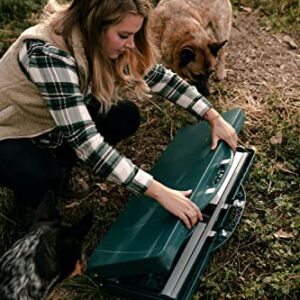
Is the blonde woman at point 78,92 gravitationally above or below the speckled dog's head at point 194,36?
above

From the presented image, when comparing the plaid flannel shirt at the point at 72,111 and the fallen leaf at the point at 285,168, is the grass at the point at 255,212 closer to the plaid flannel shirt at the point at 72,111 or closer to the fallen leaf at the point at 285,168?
the fallen leaf at the point at 285,168

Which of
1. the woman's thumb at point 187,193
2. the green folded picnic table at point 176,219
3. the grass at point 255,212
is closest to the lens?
the green folded picnic table at point 176,219

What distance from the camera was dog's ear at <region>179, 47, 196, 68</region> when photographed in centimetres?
466

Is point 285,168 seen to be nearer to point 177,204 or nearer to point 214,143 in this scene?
point 214,143

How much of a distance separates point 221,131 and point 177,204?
0.66 metres

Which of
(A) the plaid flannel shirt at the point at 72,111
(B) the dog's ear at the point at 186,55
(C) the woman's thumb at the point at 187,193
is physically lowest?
(B) the dog's ear at the point at 186,55

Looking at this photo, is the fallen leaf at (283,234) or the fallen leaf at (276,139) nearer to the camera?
the fallen leaf at (283,234)

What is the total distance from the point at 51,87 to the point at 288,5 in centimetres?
335

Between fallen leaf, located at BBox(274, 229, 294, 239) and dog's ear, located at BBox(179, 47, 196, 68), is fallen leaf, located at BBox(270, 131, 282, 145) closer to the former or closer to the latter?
fallen leaf, located at BBox(274, 229, 294, 239)

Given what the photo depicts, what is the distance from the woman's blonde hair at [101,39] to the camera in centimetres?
262

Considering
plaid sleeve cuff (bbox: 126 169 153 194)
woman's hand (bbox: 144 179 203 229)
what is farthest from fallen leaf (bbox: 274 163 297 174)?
plaid sleeve cuff (bbox: 126 169 153 194)

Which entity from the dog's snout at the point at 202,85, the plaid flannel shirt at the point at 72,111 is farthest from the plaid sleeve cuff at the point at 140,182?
the dog's snout at the point at 202,85

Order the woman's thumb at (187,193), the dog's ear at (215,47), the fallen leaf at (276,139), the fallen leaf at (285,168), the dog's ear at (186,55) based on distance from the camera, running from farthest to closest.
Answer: the dog's ear at (186,55) < the dog's ear at (215,47) < the fallen leaf at (276,139) < the fallen leaf at (285,168) < the woman's thumb at (187,193)

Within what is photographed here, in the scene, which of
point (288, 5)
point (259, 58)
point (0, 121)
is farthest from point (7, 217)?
point (288, 5)
